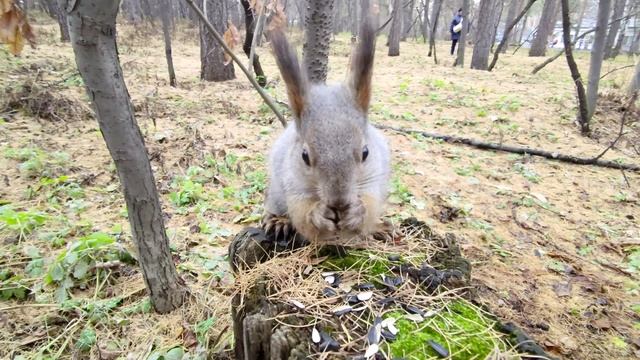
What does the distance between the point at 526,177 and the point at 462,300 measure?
144 inches

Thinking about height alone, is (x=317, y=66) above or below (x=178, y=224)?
above

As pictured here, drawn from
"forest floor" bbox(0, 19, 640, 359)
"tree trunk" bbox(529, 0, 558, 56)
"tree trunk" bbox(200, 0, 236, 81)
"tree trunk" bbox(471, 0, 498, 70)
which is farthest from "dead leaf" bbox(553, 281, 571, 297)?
"tree trunk" bbox(529, 0, 558, 56)

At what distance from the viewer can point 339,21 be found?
120 ft

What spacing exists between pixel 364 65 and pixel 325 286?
113 cm

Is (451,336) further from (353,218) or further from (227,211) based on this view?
(227,211)

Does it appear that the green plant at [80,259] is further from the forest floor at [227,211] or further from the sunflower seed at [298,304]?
the sunflower seed at [298,304]

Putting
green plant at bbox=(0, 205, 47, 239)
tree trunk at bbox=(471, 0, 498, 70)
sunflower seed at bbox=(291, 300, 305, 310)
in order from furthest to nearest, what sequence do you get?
tree trunk at bbox=(471, 0, 498, 70)
green plant at bbox=(0, 205, 47, 239)
sunflower seed at bbox=(291, 300, 305, 310)

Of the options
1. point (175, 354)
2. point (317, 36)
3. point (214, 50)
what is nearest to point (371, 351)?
point (175, 354)

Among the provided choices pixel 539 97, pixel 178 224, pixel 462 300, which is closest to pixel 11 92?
pixel 178 224

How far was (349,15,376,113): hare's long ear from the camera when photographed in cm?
202

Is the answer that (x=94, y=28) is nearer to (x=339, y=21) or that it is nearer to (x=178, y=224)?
(x=178, y=224)

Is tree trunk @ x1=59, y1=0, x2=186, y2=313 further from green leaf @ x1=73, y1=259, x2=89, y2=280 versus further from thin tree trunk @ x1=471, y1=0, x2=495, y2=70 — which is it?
thin tree trunk @ x1=471, y1=0, x2=495, y2=70

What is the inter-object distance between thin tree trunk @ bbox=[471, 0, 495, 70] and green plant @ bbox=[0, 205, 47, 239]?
41.9 ft

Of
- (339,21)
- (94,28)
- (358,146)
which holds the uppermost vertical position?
(339,21)
